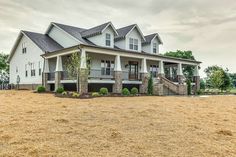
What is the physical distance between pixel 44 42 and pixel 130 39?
1091 centimetres

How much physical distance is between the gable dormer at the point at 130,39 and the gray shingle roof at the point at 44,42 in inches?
294

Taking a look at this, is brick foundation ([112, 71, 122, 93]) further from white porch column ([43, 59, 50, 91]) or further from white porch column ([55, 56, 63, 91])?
white porch column ([43, 59, 50, 91])

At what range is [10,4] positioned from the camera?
21672mm

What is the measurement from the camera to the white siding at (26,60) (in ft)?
97.1

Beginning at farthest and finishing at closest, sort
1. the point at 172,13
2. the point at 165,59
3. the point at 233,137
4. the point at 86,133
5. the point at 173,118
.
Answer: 1. the point at 165,59
2. the point at 172,13
3. the point at 173,118
4. the point at 233,137
5. the point at 86,133

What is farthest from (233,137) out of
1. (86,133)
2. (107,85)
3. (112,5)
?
(107,85)

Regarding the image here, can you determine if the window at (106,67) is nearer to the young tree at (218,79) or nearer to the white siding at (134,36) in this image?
the white siding at (134,36)

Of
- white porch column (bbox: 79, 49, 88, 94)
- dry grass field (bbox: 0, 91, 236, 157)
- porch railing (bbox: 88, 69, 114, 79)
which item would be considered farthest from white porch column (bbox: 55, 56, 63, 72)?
dry grass field (bbox: 0, 91, 236, 157)

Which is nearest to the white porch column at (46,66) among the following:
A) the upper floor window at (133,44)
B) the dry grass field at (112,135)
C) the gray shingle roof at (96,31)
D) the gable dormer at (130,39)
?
the gray shingle roof at (96,31)

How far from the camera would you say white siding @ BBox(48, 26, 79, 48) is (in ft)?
91.8

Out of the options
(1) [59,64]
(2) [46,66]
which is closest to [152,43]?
(1) [59,64]

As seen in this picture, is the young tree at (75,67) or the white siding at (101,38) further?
the white siding at (101,38)

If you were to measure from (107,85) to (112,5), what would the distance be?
9.02 metres

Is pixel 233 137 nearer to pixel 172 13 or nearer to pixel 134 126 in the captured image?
pixel 134 126
